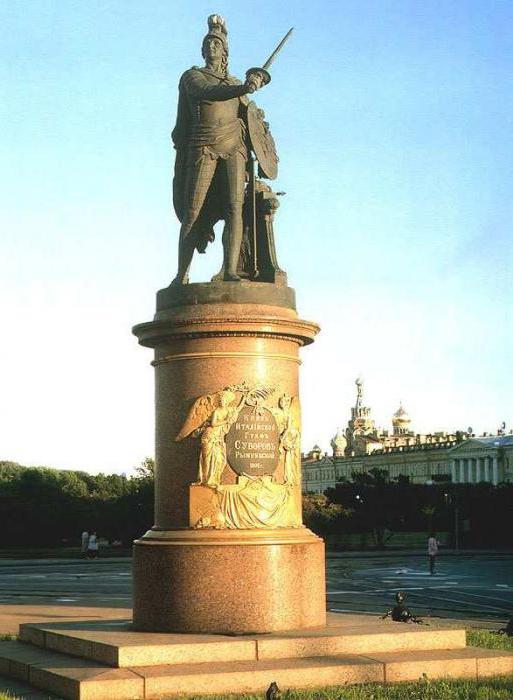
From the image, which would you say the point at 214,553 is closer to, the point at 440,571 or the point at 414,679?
the point at 414,679

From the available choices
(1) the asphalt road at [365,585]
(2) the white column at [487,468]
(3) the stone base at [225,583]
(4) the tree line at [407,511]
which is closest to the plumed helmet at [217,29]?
(3) the stone base at [225,583]

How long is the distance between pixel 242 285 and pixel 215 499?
97.2 inches

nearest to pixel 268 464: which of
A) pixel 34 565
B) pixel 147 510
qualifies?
pixel 34 565

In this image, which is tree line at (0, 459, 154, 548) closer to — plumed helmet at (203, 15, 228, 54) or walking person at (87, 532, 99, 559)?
walking person at (87, 532, 99, 559)

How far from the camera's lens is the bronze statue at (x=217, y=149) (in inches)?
564

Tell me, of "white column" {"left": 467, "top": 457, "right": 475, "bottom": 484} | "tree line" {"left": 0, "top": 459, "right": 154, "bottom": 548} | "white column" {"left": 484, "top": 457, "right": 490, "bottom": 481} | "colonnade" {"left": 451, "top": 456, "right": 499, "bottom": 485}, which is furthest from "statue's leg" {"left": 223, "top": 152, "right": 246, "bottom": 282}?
"white column" {"left": 467, "top": 457, "right": 475, "bottom": 484}

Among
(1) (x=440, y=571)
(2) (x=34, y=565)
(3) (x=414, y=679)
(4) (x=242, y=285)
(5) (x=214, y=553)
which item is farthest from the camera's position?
(2) (x=34, y=565)

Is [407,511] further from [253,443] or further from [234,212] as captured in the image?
[253,443]

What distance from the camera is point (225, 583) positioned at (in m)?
12.7

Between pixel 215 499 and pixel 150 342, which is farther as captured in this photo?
pixel 150 342

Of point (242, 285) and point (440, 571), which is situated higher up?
point (242, 285)

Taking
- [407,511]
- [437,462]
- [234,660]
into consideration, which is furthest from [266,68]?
[437,462]

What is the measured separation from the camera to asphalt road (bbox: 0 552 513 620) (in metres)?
26.3

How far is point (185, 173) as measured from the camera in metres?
14.7
